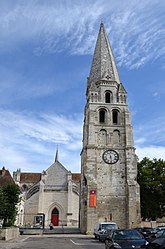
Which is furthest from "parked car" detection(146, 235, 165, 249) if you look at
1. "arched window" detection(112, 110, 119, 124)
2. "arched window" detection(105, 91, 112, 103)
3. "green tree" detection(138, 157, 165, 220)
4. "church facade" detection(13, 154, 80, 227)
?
"church facade" detection(13, 154, 80, 227)

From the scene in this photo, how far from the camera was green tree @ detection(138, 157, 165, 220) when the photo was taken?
33.2m

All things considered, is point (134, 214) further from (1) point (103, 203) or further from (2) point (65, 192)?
(2) point (65, 192)

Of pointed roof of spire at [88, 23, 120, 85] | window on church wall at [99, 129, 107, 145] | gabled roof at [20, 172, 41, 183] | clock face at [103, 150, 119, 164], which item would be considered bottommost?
gabled roof at [20, 172, 41, 183]

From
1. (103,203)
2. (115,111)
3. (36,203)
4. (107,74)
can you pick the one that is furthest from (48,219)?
(107,74)

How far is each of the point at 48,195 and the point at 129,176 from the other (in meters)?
23.1

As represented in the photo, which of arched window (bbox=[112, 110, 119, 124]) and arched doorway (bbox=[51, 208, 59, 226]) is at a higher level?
arched window (bbox=[112, 110, 119, 124])

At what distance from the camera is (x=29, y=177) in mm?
70312

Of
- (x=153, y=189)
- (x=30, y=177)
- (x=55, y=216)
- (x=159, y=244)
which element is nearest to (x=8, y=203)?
(x=159, y=244)

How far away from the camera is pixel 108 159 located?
33688mm

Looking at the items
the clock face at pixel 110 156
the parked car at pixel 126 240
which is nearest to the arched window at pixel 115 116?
the clock face at pixel 110 156

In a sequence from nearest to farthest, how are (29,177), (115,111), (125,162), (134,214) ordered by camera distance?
(134,214) → (125,162) → (115,111) → (29,177)

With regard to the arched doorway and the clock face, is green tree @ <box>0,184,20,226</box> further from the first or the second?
the arched doorway

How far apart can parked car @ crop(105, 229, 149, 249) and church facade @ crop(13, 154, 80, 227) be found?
126 ft

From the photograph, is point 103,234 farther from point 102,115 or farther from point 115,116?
point 115,116
